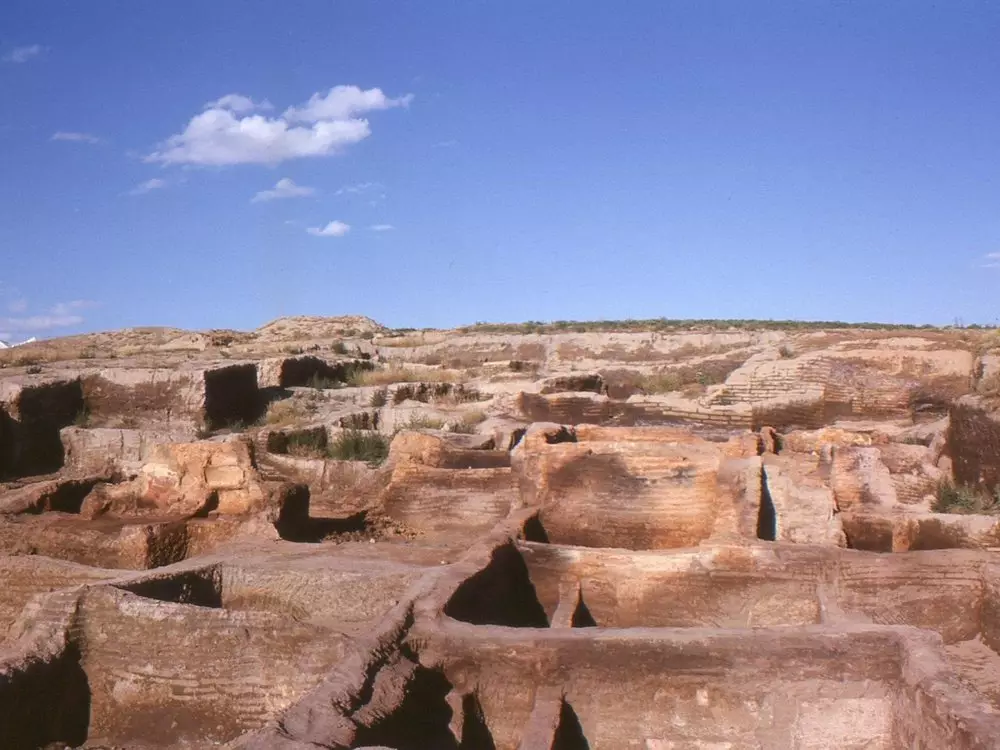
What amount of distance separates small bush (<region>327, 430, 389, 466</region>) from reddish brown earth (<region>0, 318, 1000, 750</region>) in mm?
93

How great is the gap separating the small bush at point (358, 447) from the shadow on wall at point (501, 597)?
204 inches

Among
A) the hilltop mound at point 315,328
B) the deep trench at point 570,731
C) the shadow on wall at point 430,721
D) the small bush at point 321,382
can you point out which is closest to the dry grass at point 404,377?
the small bush at point 321,382

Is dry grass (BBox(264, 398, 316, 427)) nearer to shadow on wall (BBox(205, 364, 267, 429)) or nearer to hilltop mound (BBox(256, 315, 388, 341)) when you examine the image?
shadow on wall (BBox(205, 364, 267, 429))

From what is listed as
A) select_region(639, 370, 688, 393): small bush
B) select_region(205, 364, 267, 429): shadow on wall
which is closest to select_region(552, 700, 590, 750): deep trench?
select_region(205, 364, 267, 429): shadow on wall

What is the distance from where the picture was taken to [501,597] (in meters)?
5.94

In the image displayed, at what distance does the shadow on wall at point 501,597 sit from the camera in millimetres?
5348

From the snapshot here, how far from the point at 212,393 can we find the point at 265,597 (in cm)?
780

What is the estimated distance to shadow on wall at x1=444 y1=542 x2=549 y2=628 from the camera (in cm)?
535

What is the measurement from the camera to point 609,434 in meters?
8.91

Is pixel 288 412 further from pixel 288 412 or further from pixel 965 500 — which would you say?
pixel 965 500

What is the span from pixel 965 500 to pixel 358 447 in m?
7.15

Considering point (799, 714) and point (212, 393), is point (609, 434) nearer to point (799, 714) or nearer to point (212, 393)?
point (799, 714)

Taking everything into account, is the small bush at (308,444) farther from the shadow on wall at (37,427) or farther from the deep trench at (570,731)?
the deep trench at (570,731)

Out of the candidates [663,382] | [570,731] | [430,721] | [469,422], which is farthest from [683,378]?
[430,721]
